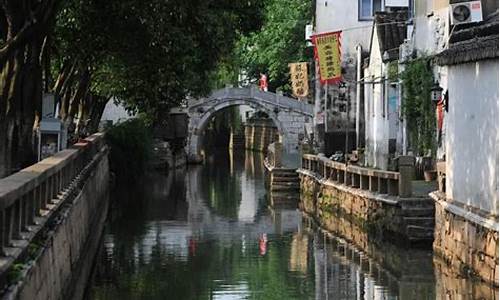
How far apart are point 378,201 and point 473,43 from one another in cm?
717

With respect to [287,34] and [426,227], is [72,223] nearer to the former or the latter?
[426,227]

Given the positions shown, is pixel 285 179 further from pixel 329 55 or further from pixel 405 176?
pixel 405 176

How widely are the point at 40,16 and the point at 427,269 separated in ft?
27.7

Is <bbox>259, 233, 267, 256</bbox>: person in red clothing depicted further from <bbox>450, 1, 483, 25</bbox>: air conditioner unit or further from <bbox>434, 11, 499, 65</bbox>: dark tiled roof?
<bbox>450, 1, 483, 25</bbox>: air conditioner unit

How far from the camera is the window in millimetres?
43000

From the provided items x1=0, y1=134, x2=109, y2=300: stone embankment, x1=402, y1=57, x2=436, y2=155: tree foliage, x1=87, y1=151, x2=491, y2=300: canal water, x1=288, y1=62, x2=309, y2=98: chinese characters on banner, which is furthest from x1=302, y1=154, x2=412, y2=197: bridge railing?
x1=288, y1=62, x2=309, y2=98: chinese characters on banner

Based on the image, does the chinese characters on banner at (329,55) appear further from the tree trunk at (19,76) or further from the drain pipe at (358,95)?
the tree trunk at (19,76)

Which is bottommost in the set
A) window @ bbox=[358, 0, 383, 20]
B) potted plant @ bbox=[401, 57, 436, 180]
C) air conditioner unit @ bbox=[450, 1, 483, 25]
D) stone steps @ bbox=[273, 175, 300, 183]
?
stone steps @ bbox=[273, 175, 300, 183]

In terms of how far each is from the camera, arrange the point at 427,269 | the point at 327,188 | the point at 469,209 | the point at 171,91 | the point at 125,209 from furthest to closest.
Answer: the point at 125,209 < the point at 327,188 < the point at 171,91 < the point at 427,269 < the point at 469,209

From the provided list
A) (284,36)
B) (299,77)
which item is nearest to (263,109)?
(284,36)

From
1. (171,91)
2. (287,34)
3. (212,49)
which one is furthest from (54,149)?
(287,34)

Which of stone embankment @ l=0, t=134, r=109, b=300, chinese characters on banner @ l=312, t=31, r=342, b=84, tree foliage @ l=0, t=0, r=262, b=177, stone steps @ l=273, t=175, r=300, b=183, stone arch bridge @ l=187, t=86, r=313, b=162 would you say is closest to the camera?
stone embankment @ l=0, t=134, r=109, b=300

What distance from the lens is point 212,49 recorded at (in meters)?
23.3

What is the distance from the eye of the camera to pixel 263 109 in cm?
6375
